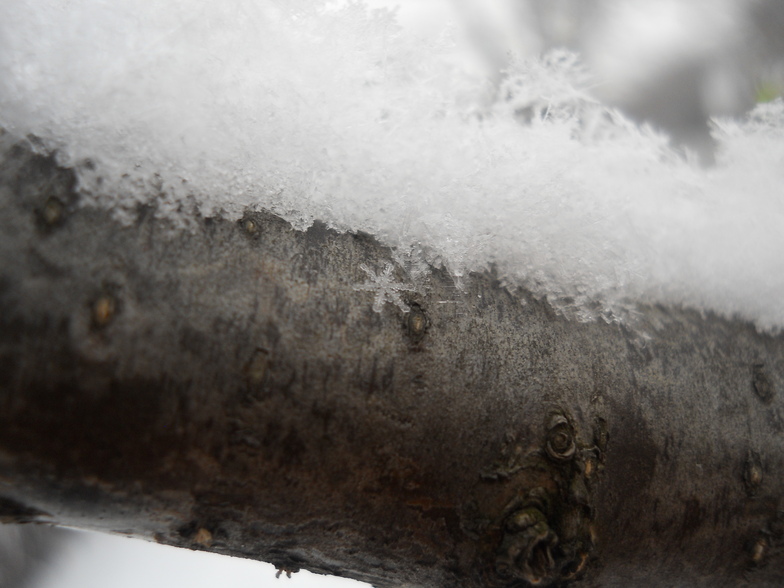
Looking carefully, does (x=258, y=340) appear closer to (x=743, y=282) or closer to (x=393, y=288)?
(x=393, y=288)

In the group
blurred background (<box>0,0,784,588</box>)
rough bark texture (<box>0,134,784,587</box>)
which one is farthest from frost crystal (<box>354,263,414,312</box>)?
blurred background (<box>0,0,784,588</box>)

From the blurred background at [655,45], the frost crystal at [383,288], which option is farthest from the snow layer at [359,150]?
the blurred background at [655,45]

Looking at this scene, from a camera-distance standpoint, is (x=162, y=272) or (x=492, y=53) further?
(x=492, y=53)

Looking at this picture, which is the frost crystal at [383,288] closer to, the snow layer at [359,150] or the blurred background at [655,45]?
the snow layer at [359,150]

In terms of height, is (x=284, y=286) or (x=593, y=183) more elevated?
(x=593, y=183)

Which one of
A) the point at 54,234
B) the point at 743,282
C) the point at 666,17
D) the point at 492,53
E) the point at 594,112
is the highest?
the point at 666,17

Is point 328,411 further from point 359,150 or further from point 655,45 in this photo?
point 655,45

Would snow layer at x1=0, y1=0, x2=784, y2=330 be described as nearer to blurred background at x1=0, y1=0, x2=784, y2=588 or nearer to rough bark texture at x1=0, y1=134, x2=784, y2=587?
rough bark texture at x1=0, y1=134, x2=784, y2=587

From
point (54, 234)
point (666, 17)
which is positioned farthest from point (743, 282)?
point (666, 17)
